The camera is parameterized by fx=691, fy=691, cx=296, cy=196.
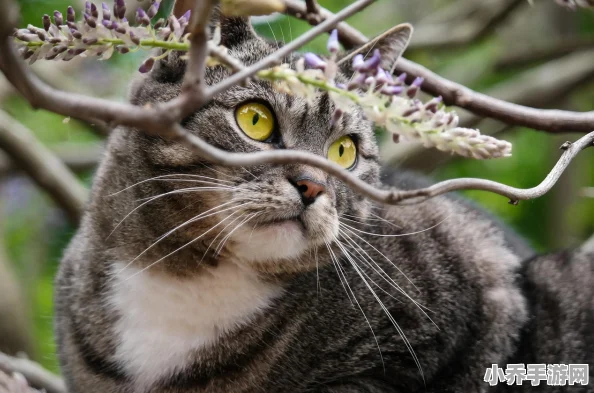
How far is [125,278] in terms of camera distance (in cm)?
221

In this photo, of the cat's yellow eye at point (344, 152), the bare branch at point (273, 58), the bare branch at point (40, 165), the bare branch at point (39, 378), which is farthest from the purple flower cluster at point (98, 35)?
the bare branch at point (40, 165)

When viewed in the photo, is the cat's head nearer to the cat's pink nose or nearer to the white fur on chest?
the cat's pink nose

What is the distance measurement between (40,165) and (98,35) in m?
2.71

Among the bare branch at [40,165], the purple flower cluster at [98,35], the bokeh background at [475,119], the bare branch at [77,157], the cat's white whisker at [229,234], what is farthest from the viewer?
the bare branch at [77,157]

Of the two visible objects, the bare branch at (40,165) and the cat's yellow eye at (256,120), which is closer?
the cat's yellow eye at (256,120)

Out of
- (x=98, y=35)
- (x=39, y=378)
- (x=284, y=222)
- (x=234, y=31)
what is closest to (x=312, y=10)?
(x=234, y=31)

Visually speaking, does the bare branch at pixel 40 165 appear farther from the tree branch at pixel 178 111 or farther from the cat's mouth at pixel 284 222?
the tree branch at pixel 178 111

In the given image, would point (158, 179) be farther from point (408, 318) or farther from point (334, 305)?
point (408, 318)

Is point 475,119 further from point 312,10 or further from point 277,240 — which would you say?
point 277,240

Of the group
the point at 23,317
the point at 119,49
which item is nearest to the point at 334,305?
the point at 119,49

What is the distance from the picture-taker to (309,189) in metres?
1.86

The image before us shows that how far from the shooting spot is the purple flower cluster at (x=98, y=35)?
125cm

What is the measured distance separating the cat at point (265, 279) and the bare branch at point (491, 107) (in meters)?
0.15

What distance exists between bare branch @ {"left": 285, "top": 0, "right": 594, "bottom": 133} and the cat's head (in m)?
0.16
